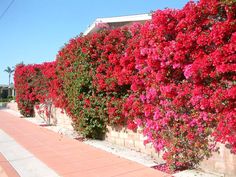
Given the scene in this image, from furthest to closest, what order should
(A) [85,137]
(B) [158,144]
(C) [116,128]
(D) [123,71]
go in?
1. (A) [85,137]
2. (C) [116,128]
3. (D) [123,71]
4. (B) [158,144]

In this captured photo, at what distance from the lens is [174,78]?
592 cm

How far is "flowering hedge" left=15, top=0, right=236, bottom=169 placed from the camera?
4.91m

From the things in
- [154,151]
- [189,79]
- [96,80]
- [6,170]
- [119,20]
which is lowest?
[6,170]

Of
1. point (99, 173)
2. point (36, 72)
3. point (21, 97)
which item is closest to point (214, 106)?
point (99, 173)

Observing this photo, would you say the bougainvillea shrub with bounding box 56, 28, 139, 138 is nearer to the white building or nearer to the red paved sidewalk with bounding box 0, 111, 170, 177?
the red paved sidewalk with bounding box 0, 111, 170, 177

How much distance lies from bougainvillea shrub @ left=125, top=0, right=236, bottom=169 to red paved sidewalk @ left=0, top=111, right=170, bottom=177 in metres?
0.76

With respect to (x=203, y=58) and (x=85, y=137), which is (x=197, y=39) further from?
(x=85, y=137)

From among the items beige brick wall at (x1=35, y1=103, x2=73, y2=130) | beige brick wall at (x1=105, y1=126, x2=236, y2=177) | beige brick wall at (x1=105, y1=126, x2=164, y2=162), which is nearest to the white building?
beige brick wall at (x1=35, y1=103, x2=73, y2=130)

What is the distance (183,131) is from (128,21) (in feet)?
31.5

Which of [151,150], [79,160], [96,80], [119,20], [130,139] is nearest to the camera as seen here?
[79,160]

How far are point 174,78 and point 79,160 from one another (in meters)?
2.98

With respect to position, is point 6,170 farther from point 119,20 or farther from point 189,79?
point 119,20

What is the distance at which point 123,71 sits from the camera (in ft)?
24.0

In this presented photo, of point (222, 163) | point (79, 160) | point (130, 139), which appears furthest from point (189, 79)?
point (79, 160)
